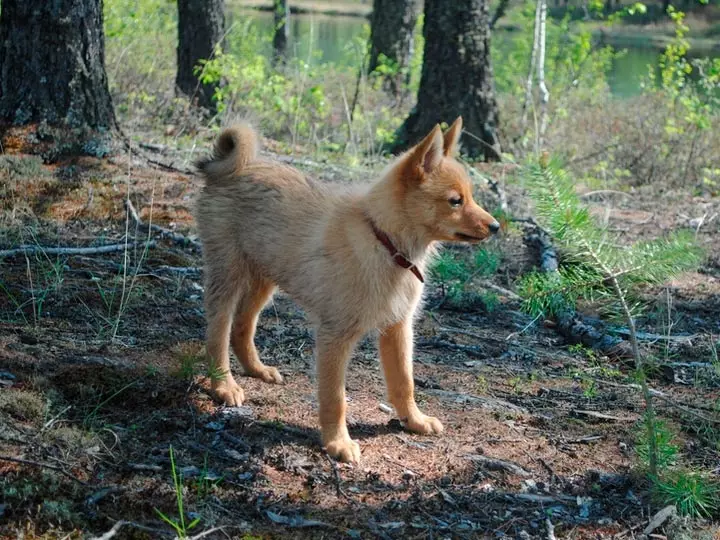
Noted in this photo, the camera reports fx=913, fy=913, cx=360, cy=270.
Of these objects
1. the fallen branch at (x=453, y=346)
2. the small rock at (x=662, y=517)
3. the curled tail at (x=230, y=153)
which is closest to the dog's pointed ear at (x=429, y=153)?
the curled tail at (x=230, y=153)

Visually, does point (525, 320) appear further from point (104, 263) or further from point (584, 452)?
point (104, 263)

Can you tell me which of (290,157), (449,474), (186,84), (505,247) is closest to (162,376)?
(449,474)

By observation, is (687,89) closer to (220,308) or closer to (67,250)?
(67,250)

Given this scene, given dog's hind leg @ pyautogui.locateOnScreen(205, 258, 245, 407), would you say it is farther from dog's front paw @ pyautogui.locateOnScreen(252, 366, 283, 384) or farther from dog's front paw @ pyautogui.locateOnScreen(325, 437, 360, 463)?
dog's front paw @ pyautogui.locateOnScreen(325, 437, 360, 463)

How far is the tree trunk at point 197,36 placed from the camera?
12180mm

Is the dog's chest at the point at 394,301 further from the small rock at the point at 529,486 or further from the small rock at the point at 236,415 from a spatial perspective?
the small rock at the point at 529,486

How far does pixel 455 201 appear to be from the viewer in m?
4.45

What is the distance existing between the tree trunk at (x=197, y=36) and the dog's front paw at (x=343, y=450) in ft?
28.4

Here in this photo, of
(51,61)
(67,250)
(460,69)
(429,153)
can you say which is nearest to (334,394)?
(429,153)

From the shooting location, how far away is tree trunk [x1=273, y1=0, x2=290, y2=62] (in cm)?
1896

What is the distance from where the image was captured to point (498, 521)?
390 cm

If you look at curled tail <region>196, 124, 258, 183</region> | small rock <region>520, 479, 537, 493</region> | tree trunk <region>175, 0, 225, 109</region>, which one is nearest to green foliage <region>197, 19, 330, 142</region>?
tree trunk <region>175, 0, 225, 109</region>

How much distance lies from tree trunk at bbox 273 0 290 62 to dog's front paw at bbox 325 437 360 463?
15347 mm

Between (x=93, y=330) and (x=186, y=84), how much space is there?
7761 mm
